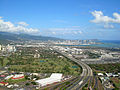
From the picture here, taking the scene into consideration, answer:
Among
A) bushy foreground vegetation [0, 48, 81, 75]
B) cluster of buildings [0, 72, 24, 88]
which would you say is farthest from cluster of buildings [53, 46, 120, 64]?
cluster of buildings [0, 72, 24, 88]

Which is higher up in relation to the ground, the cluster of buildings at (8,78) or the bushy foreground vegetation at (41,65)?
the bushy foreground vegetation at (41,65)

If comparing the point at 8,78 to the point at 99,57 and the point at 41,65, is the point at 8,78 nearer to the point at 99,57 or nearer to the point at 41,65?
the point at 41,65

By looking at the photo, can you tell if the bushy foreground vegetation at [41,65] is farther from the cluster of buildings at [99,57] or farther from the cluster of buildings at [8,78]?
the cluster of buildings at [99,57]

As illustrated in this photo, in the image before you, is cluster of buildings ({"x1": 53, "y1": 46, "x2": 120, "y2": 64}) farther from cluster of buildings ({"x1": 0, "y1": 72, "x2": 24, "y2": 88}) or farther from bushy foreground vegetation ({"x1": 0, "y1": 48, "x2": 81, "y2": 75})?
cluster of buildings ({"x1": 0, "y1": 72, "x2": 24, "y2": 88})

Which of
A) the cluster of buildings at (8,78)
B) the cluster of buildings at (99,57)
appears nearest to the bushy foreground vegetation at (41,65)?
the cluster of buildings at (8,78)

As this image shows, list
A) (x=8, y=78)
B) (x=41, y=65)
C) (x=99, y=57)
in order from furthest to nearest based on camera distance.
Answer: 1. (x=99, y=57)
2. (x=41, y=65)
3. (x=8, y=78)

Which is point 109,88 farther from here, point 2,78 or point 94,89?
point 2,78

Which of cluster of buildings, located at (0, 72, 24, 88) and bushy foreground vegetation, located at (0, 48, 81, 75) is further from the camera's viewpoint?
bushy foreground vegetation, located at (0, 48, 81, 75)

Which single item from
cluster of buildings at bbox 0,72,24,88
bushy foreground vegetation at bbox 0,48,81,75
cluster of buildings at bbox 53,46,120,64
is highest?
cluster of buildings at bbox 53,46,120,64

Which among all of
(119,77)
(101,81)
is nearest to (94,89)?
(101,81)

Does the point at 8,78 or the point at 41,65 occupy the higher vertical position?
the point at 41,65

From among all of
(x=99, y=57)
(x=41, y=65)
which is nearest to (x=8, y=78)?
(x=41, y=65)
